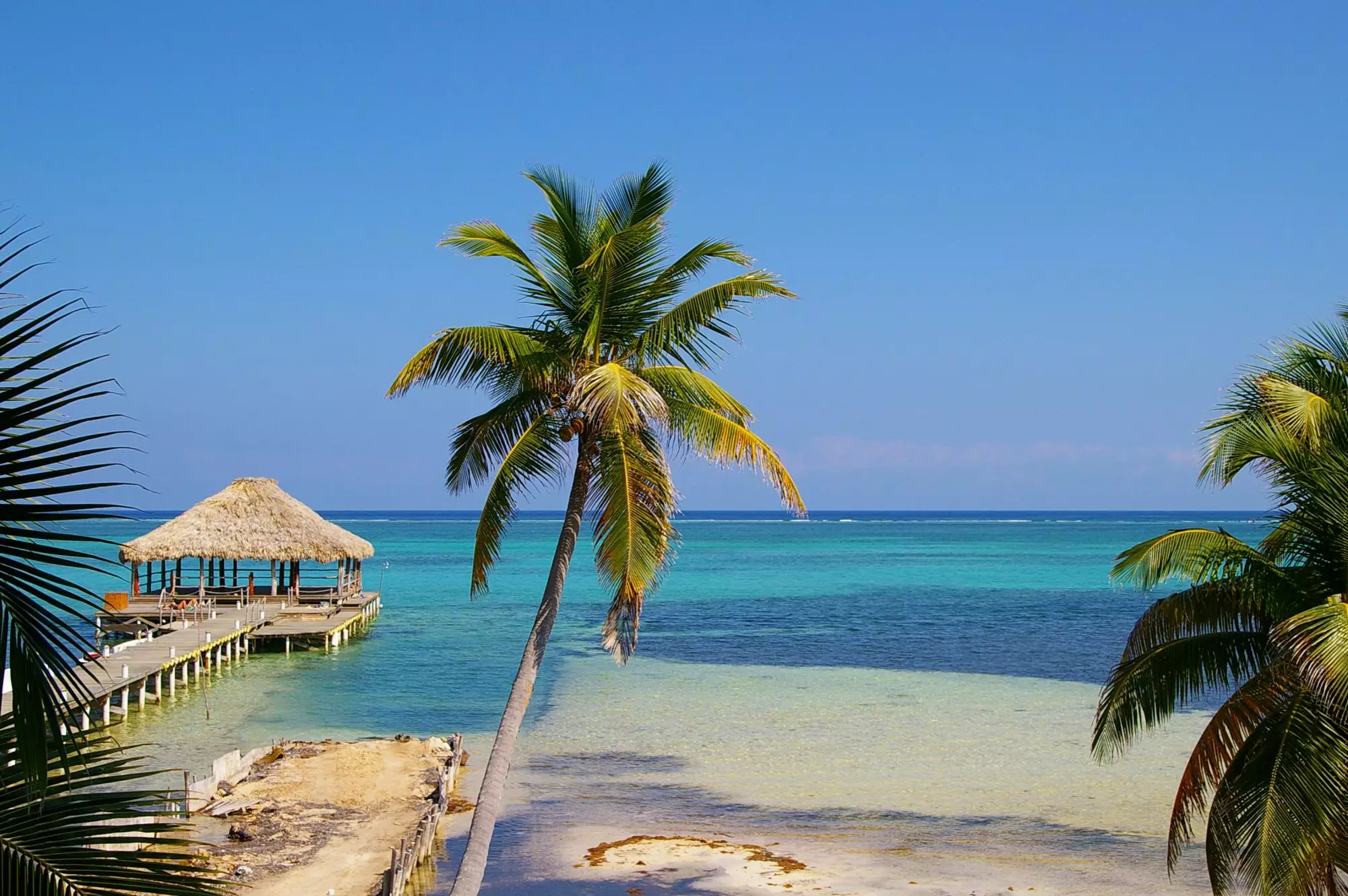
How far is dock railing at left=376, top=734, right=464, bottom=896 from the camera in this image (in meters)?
10.5

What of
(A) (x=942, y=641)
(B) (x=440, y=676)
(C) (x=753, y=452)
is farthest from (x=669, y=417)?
(A) (x=942, y=641)

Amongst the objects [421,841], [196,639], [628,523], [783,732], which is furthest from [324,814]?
[196,639]

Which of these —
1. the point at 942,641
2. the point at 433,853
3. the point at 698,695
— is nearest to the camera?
the point at 433,853

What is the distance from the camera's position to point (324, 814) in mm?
13570

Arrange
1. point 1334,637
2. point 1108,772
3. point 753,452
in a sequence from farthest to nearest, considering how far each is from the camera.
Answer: point 1108,772 < point 753,452 < point 1334,637

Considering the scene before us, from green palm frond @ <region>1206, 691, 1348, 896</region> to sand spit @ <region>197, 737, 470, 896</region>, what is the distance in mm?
7841

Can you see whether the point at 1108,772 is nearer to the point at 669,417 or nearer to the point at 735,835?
the point at 735,835

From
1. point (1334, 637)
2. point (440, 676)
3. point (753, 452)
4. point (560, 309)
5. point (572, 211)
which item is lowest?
point (440, 676)

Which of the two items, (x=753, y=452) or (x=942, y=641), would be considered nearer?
(x=753, y=452)

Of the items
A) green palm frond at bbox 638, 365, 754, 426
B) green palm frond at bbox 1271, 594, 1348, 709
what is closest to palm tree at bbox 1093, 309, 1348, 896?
green palm frond at bbox 1271, 594, 1348, 709

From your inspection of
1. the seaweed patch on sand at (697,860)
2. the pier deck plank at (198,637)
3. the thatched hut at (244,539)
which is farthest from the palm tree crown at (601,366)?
the thatched hut at (244,539)

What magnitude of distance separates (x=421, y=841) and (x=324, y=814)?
1.97m

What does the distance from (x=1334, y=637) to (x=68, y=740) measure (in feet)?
21.0

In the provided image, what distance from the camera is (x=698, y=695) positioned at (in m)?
23.7
